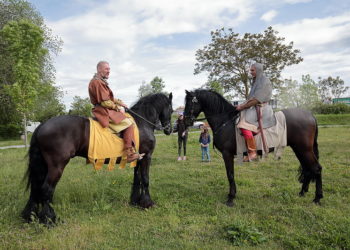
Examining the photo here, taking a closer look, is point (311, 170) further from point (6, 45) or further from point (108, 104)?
point (6, 45)

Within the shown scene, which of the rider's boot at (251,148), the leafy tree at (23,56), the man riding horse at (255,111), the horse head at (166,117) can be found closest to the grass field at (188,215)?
the rider's boot at (251,148)

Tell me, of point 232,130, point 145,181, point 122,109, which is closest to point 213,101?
point 232,130

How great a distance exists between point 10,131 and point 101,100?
1212 inches

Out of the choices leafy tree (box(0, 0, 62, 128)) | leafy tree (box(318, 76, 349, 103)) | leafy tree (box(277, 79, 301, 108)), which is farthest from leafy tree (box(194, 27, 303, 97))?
leafy tree (box(318, 76, 349, 103))

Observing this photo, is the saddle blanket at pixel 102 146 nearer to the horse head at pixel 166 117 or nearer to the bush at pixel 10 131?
the horse head at pixel 166 117

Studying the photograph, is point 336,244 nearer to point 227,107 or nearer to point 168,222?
point 168,222

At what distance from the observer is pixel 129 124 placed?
16.1 feet

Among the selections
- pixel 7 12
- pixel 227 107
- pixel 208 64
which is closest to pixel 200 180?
pixel 227 107

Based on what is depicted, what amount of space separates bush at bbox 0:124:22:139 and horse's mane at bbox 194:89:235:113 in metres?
30.1

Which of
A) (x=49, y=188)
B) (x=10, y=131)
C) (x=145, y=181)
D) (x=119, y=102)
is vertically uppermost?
(x=119, y=102)

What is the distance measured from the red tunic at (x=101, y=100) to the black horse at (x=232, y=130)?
1.89 m

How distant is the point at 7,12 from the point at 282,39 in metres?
29.3

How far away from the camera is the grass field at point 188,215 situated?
3664mm

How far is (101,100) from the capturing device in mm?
4660
